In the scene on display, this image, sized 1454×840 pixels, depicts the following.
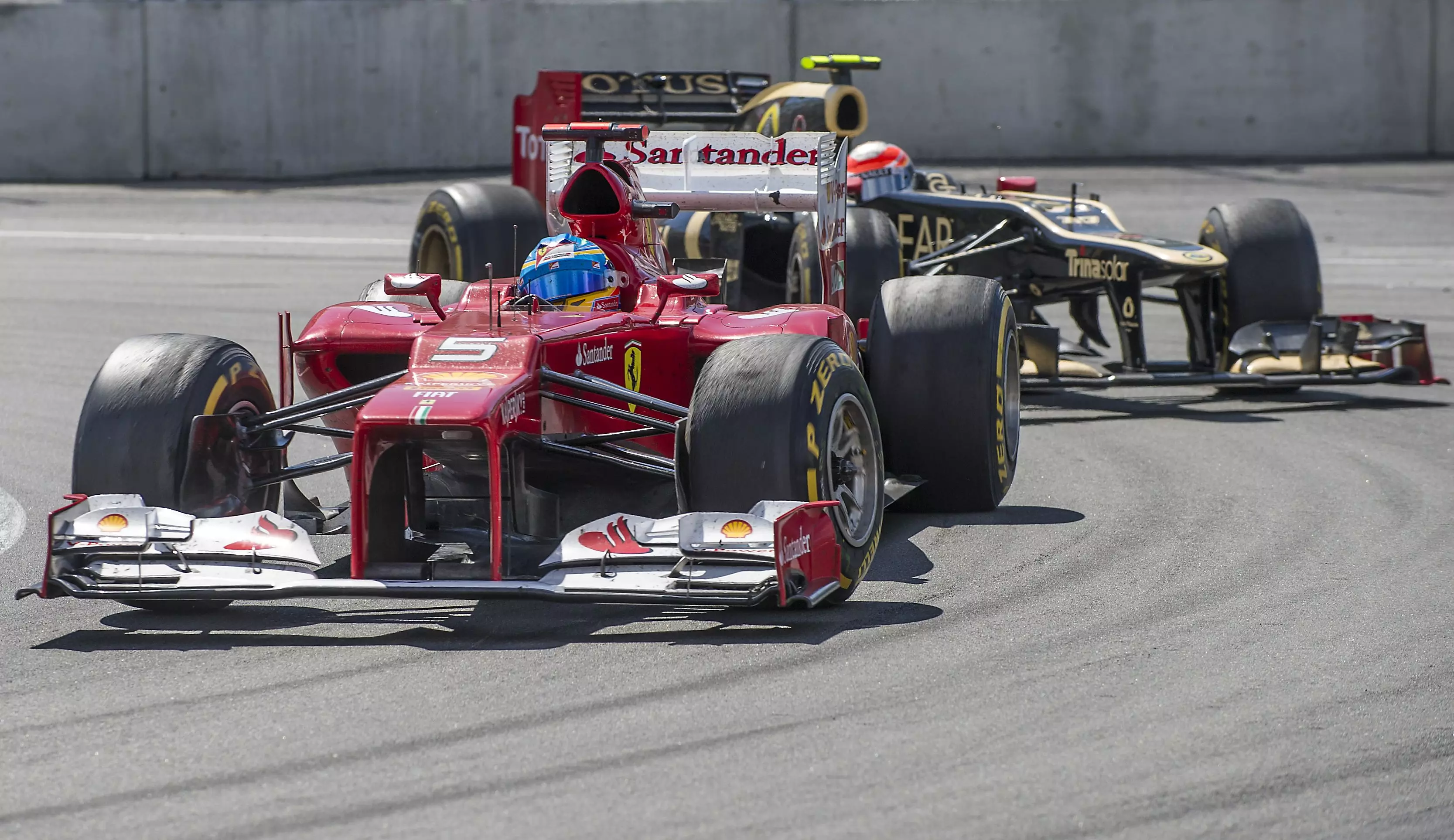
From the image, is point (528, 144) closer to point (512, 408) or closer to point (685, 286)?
point (685, 286)

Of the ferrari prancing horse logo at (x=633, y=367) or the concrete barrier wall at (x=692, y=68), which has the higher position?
the concrete barrier wall at (x=692, y=68)

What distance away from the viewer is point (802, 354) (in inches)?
260

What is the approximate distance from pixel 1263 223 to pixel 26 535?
8.10 meters

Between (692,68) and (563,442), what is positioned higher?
(692,68)

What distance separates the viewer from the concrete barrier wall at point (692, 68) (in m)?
25.8

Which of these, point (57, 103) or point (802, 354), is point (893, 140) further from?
point (802, 354)

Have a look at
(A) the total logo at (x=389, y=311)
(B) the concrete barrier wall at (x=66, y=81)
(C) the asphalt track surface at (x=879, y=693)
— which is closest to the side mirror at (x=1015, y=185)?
(C) the asphalt track surface at (x=879, y=693)

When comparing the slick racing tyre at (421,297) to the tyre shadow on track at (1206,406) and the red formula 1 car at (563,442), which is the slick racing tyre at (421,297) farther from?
the tyre shadow on track at (1206,406)

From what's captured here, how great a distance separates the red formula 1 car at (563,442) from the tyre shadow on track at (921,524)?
12cm

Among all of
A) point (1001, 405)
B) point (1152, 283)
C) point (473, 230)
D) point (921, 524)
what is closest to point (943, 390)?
point (1001, 405)

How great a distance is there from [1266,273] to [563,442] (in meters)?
6.74

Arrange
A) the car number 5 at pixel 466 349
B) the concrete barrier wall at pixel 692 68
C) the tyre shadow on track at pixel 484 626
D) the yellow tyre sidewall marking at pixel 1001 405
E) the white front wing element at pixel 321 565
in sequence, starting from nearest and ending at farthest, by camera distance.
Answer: the white front wing element at pixel 321 565 → the tyre shadow on track at pixel 484 626 → the car number 5 at pixel 466 349 → the yellow tyre sidewall marking at pixel 1001 405 → the concrete barrier wall at pixel 692 68

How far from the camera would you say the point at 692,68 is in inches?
1053

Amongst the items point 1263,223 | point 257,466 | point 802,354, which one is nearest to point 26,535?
point 257,466
